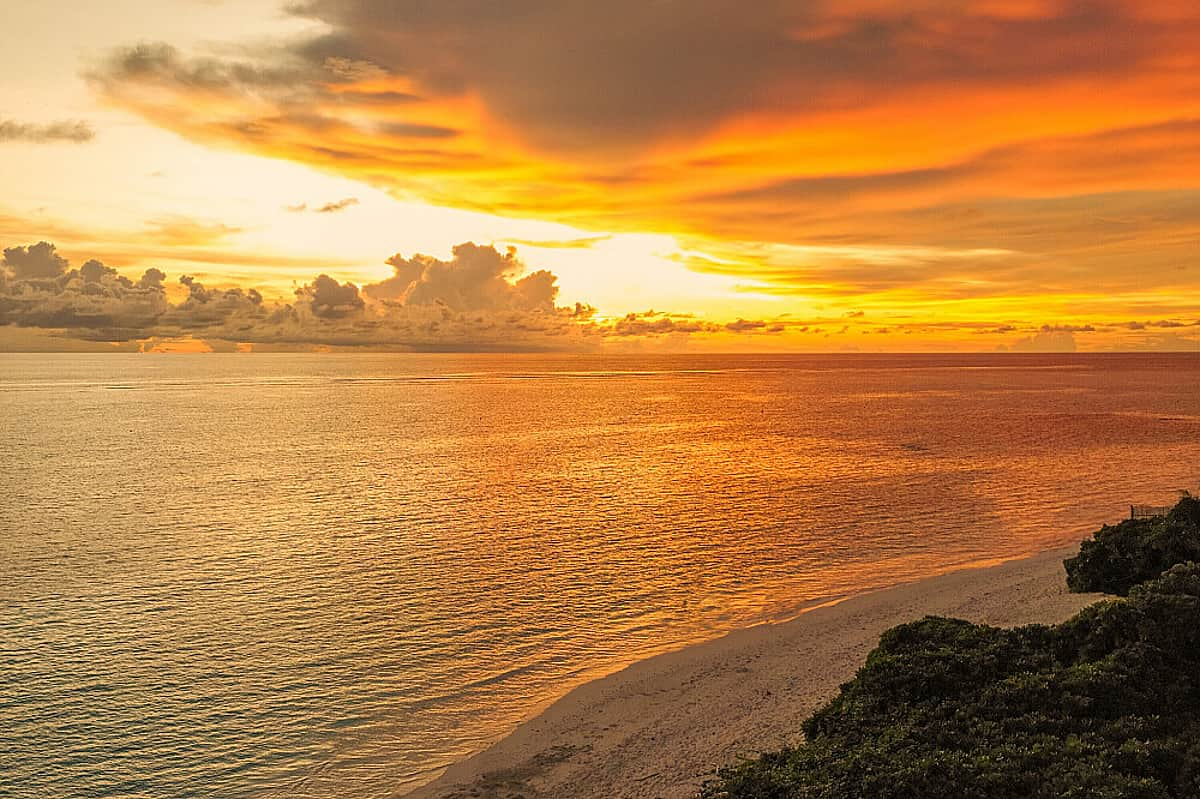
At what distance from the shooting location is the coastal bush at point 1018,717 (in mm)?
16062

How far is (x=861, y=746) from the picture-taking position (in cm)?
1803

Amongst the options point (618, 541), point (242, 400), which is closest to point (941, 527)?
point (618, 541)

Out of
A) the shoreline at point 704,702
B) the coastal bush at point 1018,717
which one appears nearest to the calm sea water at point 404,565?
the shoreline at point 704,702

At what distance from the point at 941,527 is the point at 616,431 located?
7055cm

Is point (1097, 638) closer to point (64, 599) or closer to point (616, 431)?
point (64, 599)

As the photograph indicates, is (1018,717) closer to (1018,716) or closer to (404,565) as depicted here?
(1018,716)

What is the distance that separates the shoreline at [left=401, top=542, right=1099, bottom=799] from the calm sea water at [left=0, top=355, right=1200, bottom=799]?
1708 millimetres

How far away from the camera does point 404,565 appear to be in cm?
4425

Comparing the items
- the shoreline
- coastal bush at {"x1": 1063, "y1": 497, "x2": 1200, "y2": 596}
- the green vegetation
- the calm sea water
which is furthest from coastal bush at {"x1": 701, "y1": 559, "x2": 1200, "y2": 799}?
the calm sea water

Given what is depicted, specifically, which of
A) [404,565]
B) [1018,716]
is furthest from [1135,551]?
[404,565]

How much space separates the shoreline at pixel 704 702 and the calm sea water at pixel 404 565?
171 cm

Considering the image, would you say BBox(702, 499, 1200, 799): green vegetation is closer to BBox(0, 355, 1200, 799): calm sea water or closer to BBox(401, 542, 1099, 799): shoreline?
BBox(401, 542, 1099, 799): shoreline

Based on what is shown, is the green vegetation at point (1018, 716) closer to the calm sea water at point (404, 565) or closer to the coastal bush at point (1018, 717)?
the coastal bush at point (1018, 717)

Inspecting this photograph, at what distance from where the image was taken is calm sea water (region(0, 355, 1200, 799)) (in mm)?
24641
